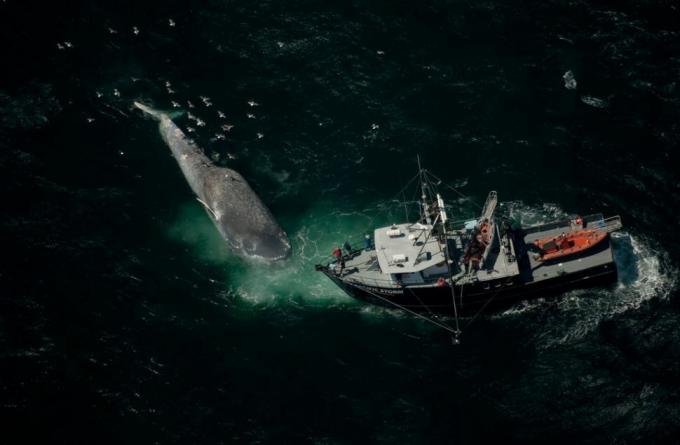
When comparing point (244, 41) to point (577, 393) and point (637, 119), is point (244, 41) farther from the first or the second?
point (577, 393)

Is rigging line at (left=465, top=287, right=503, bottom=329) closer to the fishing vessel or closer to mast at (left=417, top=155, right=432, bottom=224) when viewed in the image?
the fishing vessel

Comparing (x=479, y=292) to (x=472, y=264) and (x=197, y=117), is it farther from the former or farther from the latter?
(x=197, y=117)

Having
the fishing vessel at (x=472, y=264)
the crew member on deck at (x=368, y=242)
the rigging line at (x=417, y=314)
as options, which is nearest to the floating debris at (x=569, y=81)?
A: the fishing vessel at (x=472, y=264)

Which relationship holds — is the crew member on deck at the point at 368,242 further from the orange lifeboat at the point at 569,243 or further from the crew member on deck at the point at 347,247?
the orange lifeboat at the point at 569,243

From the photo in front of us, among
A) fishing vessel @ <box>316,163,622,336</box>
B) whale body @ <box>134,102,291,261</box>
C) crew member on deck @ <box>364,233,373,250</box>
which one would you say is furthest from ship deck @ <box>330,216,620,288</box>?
whale body @ <box>134,102,291,261</box>

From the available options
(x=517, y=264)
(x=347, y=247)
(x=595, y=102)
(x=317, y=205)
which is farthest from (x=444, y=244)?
(x=595, y=102)

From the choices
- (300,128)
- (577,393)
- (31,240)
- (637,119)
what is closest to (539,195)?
(637,119)
